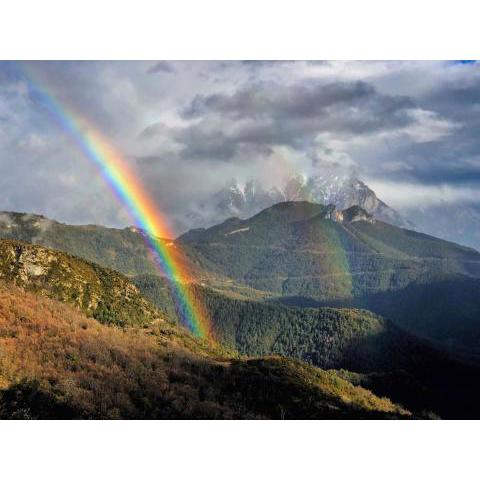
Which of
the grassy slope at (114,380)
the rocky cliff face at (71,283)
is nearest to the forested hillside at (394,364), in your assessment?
the rocky cliff face at (71,283)

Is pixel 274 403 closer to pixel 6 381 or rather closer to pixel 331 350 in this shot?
pixel 6 381

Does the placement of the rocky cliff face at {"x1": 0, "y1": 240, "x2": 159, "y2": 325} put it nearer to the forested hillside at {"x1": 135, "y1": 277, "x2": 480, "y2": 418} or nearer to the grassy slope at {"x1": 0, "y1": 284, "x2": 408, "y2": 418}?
the grassy slope at {"x1": 0, "y1": 284, "x2": 408, "y2": 418}

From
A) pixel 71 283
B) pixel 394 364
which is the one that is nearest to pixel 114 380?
pixel 71 283

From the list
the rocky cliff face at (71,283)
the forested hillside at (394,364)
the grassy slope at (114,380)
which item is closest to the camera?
the grassy slope at (114,380)

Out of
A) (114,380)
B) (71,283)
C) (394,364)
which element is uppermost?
(394,364)

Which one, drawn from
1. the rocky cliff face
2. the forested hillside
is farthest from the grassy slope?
the forested hillside

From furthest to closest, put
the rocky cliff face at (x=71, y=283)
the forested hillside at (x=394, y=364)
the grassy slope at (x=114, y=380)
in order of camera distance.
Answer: the forested hillside at (x=394, y=364), the rocky cliff face at (x=71, y=283), the grassy slope at (x=114, y=380)

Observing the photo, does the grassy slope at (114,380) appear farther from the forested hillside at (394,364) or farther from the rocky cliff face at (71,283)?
the forested hillside at (394,364)

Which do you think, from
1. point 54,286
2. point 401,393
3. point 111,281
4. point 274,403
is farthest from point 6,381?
point 401,393

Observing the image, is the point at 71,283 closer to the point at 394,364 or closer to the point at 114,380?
the point at 114,380
